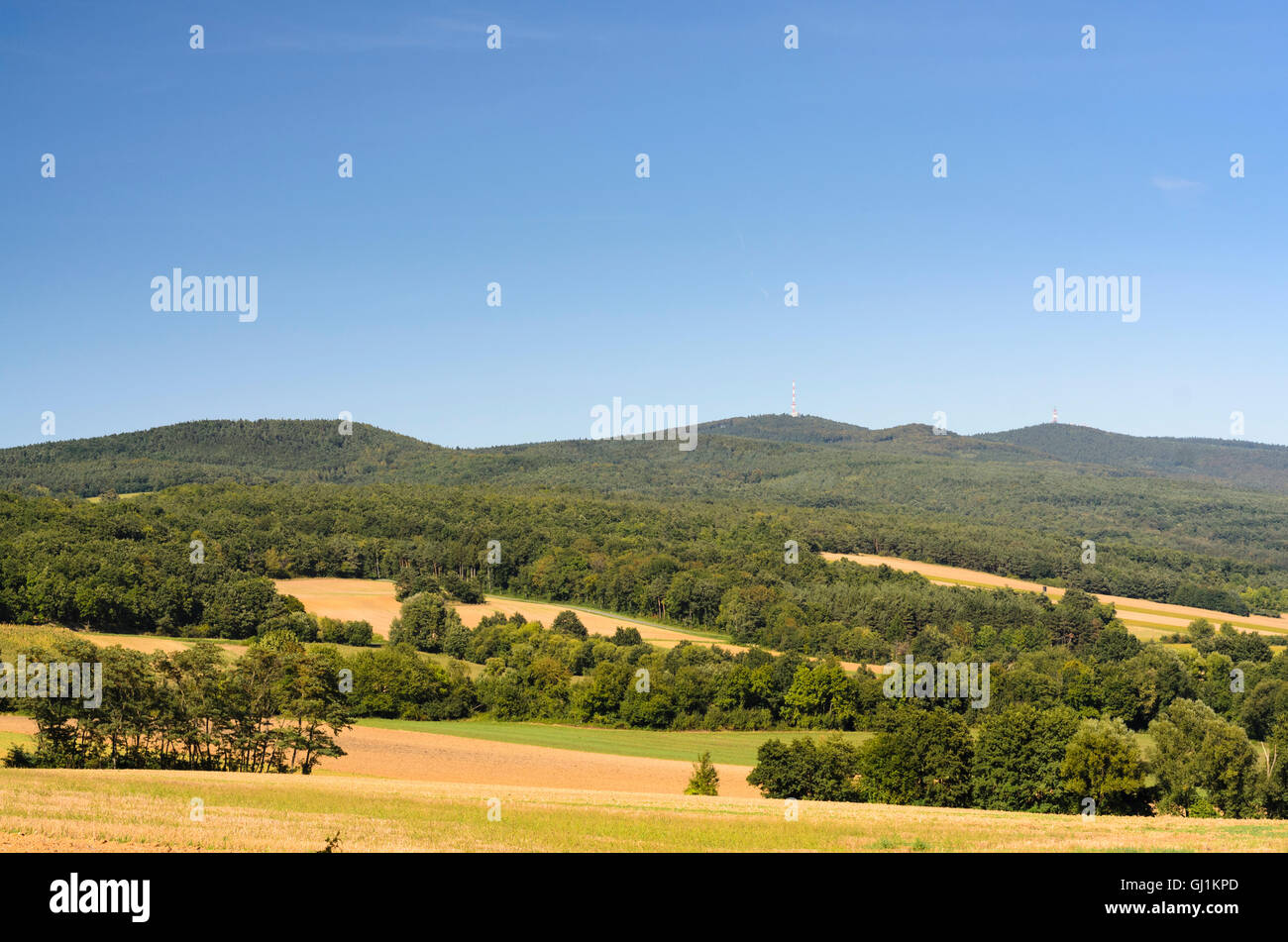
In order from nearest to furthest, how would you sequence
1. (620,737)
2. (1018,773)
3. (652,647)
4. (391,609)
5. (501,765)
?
1. (1018,773)
2. (501,765)
3. (620,737)
4. (652,647)
5. (391,609)

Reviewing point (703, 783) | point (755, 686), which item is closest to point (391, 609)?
point (755, 686)

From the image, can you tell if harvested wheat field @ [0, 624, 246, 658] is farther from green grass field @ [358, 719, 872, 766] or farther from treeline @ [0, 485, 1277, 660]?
green grass field @ [358, 719, 872, 766]

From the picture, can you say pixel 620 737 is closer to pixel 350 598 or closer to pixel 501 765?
pixel 501 765

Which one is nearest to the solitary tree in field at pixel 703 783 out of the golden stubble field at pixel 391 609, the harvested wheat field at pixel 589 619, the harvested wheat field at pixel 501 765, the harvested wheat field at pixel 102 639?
the harvested wheat field at pixel 501 765

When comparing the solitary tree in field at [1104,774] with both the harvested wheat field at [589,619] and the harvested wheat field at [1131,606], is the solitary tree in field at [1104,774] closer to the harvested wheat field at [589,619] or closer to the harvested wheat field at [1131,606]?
the harvested wheat field at [589,619]

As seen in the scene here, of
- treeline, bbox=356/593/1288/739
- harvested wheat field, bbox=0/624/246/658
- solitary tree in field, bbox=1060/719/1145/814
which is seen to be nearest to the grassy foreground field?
solitary tree in field, bbox=1060/719/1145/814
